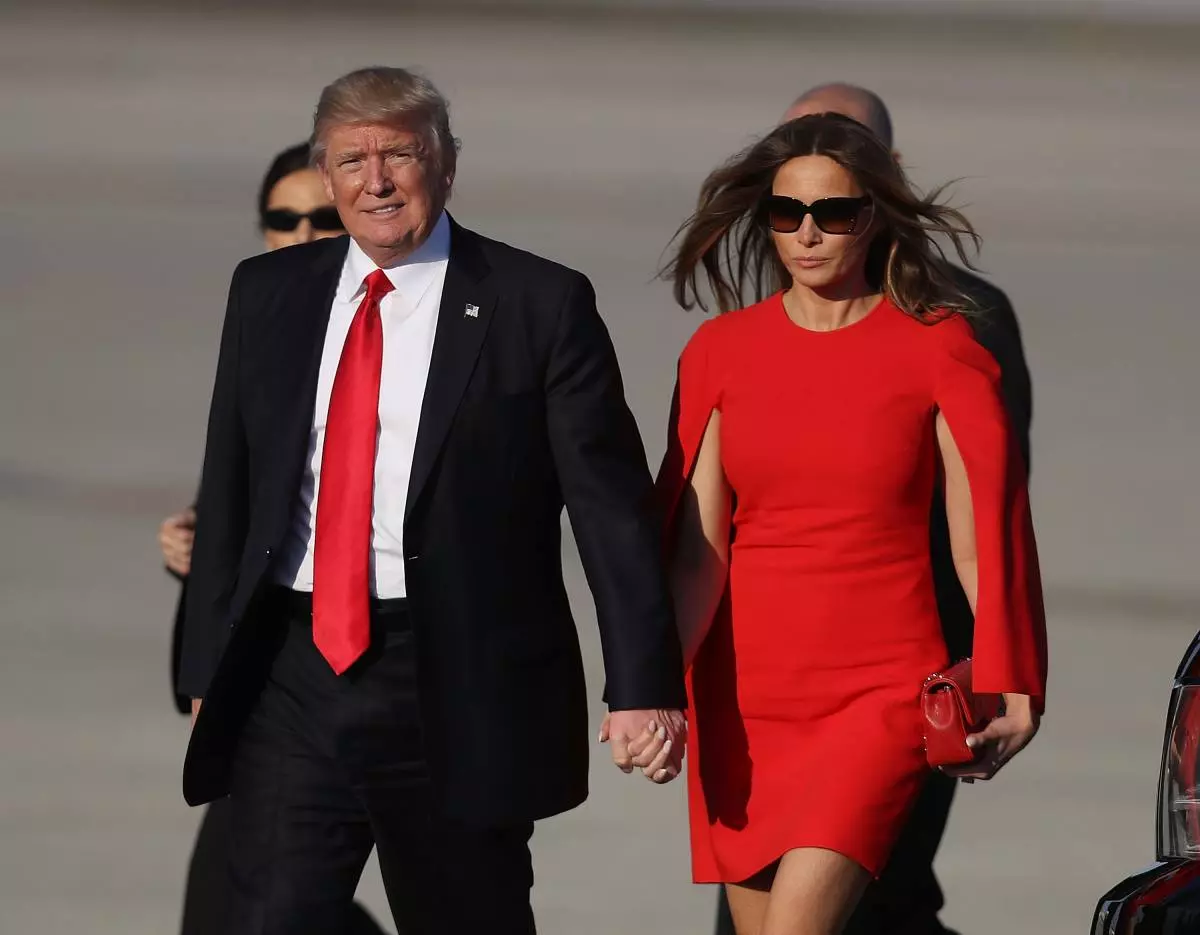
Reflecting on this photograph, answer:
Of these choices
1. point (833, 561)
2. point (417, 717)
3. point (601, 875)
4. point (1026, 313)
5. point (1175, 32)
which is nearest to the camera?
point (417, 717)

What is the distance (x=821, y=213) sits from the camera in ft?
13.9

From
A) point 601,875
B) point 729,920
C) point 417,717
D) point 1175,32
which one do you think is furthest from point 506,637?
point 1175,32

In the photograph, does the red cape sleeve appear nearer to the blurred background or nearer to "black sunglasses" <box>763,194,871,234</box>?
"black sunglasses" <box>763,194,871,234</box>

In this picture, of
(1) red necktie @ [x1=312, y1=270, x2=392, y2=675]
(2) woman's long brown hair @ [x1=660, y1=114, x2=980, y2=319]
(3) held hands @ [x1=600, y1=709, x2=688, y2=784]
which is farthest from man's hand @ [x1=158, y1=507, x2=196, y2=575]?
(3) held hands @ [x1=600, y1=709, x2=688, y2=784]

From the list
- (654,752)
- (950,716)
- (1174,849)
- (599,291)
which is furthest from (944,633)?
(599,291)

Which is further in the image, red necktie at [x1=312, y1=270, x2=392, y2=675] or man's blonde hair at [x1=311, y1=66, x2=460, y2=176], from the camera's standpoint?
man's blonde hair at [x1=311, y1=66, x2=460, y2=176]

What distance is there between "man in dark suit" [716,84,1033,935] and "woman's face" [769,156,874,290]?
536 mm

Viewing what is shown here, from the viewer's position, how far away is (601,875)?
5.87 m

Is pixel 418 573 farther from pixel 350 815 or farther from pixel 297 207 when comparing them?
pixel 297 207

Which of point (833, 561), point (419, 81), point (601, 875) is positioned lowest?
point (601, 875)

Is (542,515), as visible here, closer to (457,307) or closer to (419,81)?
(457,307)

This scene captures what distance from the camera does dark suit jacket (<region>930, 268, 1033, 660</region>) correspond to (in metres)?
4.71

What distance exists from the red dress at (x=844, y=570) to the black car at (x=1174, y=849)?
70 centimetres

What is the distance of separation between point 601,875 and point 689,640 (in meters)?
1.69
